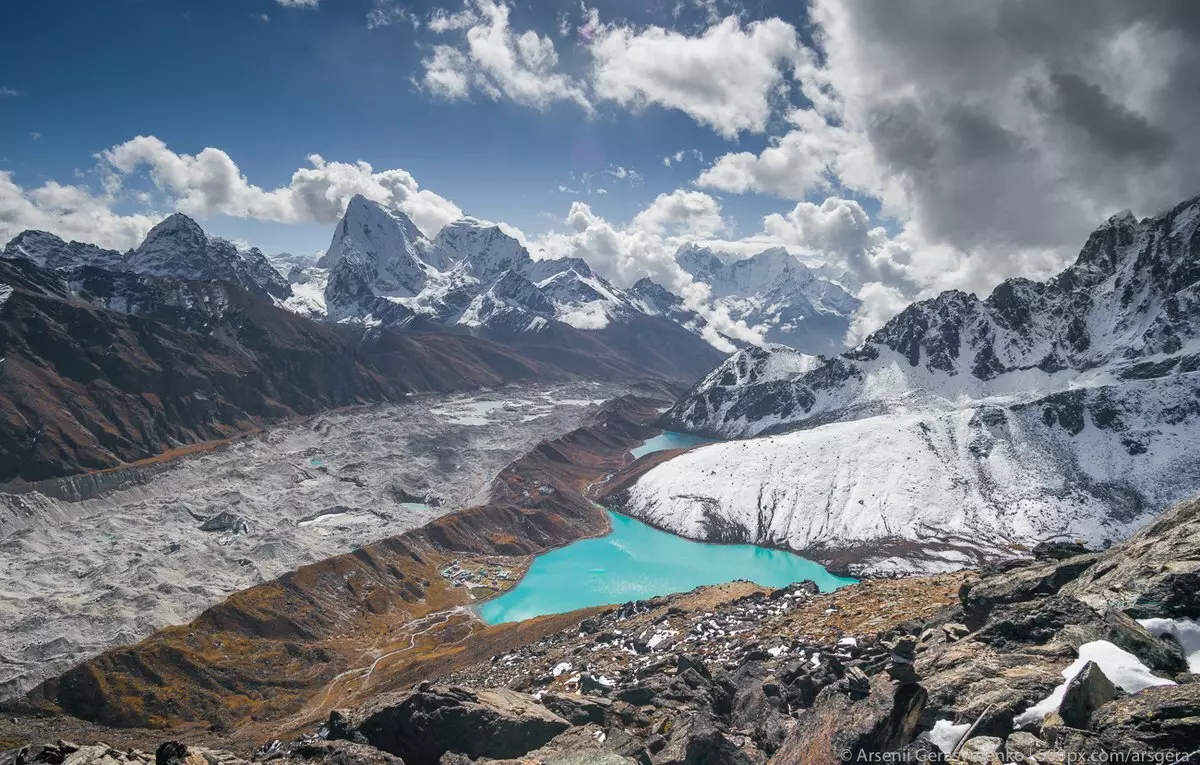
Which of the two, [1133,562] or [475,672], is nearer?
[1133,562]

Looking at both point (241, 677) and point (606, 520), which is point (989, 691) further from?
point (606, 520)

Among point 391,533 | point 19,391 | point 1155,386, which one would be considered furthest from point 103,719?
point 1155,386

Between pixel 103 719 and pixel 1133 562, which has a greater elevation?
pixel 1133 562

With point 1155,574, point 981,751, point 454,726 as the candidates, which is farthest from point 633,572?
point 981,751

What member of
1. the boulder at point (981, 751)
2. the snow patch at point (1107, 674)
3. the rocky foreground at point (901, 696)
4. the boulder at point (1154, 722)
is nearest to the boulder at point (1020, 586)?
the rocky foreground at point (901, 696)

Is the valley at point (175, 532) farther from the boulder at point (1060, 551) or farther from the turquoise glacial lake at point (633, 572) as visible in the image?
the boulder at point (1060, 551)

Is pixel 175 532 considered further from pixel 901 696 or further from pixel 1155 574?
pixel 1155 574
